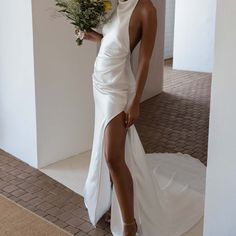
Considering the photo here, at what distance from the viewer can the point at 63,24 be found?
10.8ft

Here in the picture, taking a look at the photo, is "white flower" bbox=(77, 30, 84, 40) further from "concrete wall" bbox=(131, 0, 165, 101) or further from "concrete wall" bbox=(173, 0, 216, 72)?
"concrete wall" bbox=(173, 0, 216, 72)

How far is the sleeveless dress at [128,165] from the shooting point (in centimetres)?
229

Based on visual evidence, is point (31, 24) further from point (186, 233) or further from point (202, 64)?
point (202, 64)

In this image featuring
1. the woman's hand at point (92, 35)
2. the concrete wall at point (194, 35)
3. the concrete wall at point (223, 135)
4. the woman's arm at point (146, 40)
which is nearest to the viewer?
the concrete wall at point (223, 135)

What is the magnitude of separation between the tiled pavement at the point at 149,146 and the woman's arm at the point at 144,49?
770 millimetres

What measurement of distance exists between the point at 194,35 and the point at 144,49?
4.93 meters

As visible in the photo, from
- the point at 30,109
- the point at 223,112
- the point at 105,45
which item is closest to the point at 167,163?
the point at 30,109

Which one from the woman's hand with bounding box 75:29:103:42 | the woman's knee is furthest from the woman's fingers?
the woman's hand with bounding box 75:29:103:42

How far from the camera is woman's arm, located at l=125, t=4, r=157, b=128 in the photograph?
86.3 inches

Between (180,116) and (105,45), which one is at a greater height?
(105,45)

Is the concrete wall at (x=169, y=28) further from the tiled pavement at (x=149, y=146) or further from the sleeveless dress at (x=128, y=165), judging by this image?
the sleeveless dress at (x=128, y=165)

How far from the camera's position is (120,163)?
2336 millimetres

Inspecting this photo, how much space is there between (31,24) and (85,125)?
39.7 inches

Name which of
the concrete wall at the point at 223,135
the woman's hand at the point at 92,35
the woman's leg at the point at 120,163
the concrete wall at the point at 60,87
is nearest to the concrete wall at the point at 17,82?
the concrete wall at the point at 60,87
